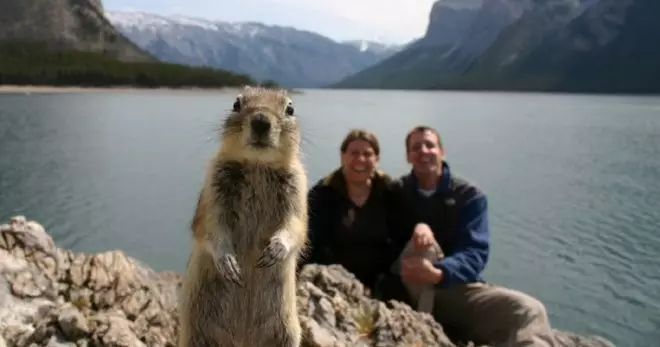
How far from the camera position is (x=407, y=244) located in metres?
9.08

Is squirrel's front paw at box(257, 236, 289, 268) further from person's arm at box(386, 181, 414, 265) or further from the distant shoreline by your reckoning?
the distant shoreline

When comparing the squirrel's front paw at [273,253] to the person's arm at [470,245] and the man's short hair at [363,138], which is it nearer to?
the man's short hair at [363,138]

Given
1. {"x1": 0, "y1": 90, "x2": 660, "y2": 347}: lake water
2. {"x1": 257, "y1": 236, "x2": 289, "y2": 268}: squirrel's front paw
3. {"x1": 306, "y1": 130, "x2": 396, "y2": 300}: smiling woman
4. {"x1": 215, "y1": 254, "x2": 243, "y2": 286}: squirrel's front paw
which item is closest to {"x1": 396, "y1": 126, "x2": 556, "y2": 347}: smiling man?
{"x1": 306, "y1": 130, "x2": 396, "y2": 300}: smiling woman

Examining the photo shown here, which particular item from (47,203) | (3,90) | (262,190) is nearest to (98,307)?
(262,190)

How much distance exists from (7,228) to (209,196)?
3714 millimetres

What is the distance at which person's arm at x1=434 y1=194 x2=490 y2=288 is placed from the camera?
8828 millimetres

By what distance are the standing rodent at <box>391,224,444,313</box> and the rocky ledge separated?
631 mm

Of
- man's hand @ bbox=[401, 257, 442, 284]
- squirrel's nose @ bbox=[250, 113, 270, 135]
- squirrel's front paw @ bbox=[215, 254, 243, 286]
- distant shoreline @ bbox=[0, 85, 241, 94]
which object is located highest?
squirrel's nose @ bbox=[250, 113, 270, 135]

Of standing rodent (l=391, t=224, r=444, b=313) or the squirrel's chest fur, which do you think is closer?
the squirrel's chest fur

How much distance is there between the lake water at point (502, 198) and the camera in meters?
19.4

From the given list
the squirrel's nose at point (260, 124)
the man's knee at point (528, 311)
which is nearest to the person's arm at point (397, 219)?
the man's knee at point (528, 311)

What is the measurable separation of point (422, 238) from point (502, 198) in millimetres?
24615

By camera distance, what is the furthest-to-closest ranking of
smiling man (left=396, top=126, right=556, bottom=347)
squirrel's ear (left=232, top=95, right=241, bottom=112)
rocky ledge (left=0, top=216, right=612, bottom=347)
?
smiling man (left=396, top=126, right=556, bottom=347), rocky ledge (left=0, top=216, right=612, bottom=347), squirrel's ear (left=232, top=95, right=241, bottom=112)

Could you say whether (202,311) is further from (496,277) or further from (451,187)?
(496,277)
